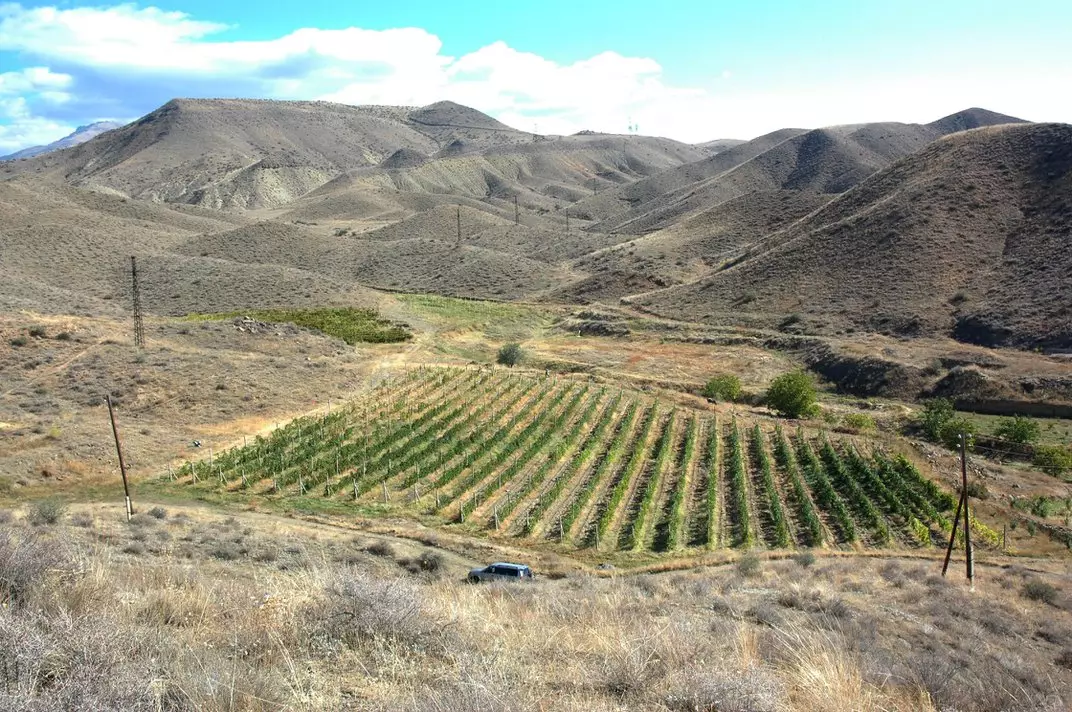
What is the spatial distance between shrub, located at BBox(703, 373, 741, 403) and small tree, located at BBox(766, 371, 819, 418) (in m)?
3.34

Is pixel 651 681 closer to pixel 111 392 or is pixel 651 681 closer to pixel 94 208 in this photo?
pixel 111 392

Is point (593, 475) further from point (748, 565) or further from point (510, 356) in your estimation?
point (510, 356)

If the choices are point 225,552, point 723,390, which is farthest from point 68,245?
point 225,552

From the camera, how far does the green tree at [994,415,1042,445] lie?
3516cm

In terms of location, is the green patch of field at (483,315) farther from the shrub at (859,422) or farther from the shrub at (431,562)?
the shrub at (431,562)

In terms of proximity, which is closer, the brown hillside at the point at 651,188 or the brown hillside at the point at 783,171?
the brown hillside at the point at 783,171

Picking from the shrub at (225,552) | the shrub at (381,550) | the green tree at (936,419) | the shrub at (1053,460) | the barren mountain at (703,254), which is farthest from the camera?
the barren mountain at (703,254)

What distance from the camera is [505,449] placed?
3169 cm

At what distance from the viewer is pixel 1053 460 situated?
32656 mm

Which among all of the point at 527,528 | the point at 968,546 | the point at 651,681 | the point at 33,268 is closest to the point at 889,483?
the point at 968,546

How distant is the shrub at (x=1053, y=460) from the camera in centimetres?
3194

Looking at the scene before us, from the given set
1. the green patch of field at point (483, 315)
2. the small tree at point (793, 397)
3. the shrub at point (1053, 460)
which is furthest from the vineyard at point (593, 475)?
the green patch of field at point (483, 315)

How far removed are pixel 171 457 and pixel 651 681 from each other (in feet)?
95.5

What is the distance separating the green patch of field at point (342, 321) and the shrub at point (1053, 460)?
42.0m
